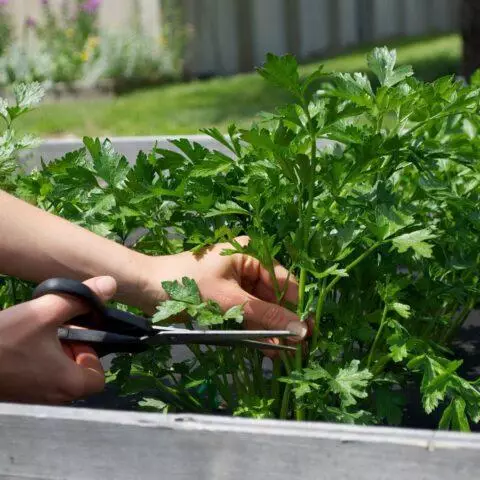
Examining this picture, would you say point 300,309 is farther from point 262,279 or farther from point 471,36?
point 471,36

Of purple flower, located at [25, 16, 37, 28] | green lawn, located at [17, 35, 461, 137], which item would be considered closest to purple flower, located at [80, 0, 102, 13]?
purple flower, located at [25, 16, 37, 28]

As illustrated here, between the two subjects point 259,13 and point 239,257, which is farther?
point 259,13

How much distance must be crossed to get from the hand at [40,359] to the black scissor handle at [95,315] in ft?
0.06

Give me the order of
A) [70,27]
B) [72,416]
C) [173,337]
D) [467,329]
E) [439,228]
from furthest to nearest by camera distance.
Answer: [70,27], [467,329], [439,228], [173,337], [72,416]

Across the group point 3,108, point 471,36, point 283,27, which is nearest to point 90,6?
point 283,27

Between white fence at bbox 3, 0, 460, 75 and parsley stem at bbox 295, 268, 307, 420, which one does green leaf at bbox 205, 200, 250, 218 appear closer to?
parsley stem at bbox 295, 268, 307, 420

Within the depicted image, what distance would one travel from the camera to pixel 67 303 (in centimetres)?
180

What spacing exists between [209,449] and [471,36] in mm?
6976

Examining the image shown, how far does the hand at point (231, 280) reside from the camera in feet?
6.08

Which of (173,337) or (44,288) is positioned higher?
(44,288)

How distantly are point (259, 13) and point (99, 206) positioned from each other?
1166 cm

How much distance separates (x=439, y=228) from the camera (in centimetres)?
224

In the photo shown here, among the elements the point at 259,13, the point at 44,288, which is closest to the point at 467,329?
the point at 44,288

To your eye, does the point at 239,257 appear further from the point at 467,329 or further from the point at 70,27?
the point at 70,27
